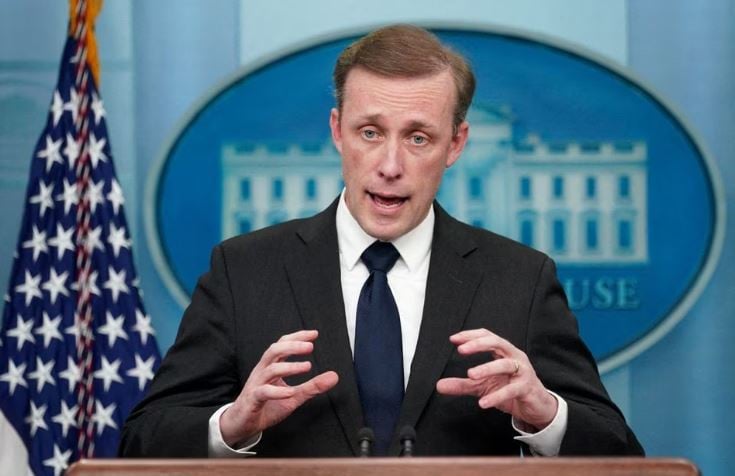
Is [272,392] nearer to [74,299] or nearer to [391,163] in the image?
[391,163]

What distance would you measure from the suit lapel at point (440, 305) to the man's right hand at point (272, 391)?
0.82 feet

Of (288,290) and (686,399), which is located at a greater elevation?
(288,290)

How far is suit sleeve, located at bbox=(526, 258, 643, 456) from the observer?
7.58ft

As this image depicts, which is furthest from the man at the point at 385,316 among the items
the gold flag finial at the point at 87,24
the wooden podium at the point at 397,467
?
the gold flag finial at the point at 87,24

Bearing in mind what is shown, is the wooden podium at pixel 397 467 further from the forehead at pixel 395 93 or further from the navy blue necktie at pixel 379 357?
the forehead at pixel 395 93

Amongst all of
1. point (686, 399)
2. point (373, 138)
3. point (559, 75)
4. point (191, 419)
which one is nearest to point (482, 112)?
point (559, 75)

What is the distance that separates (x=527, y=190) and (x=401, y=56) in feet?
4.51

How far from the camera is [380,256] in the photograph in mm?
2477

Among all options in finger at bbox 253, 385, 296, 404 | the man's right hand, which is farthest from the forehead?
finger at bbox 253, 385, 296, 404

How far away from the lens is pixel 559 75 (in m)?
3.77

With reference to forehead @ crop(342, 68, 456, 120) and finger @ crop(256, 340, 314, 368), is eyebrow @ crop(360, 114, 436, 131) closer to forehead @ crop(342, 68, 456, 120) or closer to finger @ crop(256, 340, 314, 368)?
forehead @ crop(342, 68, 456, 120)

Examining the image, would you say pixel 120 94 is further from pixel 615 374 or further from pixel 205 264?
pixel 615 374

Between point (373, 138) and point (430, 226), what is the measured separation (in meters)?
0.24

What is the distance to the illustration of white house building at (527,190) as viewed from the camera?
375cm
